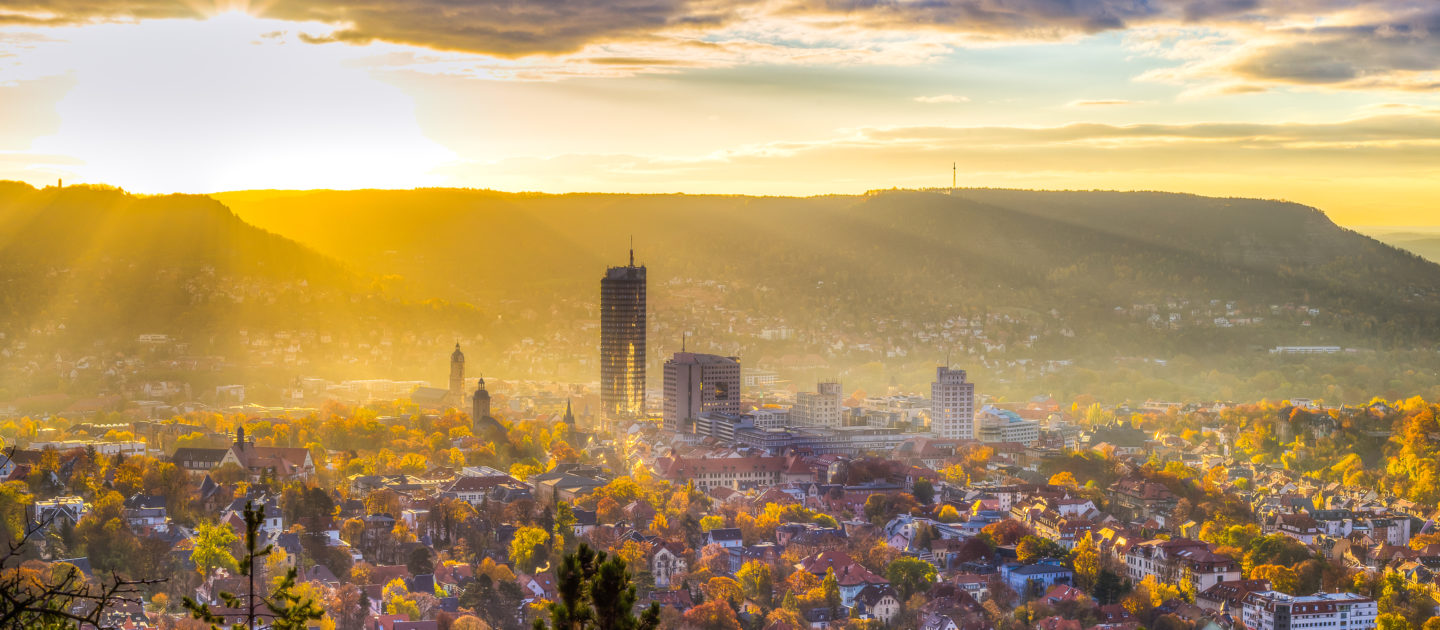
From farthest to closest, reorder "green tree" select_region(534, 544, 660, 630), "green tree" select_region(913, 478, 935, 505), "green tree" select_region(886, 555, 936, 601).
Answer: "green tree" select_region(913, 478, 935, 505)
"green tree" select_region(886, 555, 936, 601)
"green tree" select_region(534, 544, 660, 630)

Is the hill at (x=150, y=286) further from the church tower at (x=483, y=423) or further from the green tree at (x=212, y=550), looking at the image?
the green tree at (x=212, y=550)

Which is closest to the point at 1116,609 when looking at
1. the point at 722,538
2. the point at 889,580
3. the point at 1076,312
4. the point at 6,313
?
the point at 889,580

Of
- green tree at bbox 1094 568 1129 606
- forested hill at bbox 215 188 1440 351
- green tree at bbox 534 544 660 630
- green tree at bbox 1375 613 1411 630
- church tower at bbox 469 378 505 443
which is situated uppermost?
forested hill at bbox 215 188 1440 351

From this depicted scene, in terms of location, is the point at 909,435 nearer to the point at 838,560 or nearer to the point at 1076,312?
the point at 838,560

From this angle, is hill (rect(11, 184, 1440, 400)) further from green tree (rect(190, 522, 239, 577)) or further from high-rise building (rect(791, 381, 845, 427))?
green tree (rect(190, 522, 239, 577))

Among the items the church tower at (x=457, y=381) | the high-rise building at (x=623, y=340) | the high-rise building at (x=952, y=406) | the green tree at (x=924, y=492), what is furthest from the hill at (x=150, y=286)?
the green tree at (x=924, y=492)

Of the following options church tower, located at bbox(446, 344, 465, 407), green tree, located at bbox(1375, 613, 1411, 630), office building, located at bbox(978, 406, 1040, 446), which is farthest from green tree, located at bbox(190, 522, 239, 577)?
office building, located at bbox(978, 406, 1040, 446)
